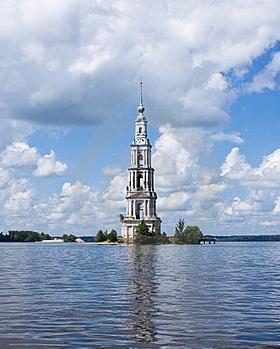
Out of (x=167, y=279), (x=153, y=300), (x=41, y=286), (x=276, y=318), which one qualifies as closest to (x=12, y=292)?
(x=41, y=286)

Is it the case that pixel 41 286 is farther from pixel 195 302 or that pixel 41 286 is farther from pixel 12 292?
pixel 195 302

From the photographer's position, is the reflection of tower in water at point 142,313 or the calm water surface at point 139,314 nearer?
the calm water surface at point 139,314

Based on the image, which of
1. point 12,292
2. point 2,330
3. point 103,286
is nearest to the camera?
point 2,330

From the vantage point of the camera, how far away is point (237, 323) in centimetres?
3316

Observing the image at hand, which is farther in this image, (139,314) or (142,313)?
(142,313)

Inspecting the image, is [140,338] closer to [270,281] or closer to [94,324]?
[94,324]

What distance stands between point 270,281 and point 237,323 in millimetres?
28600

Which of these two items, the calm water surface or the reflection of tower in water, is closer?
the calm water surface

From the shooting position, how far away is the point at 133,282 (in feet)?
194

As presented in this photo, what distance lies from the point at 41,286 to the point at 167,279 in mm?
12690

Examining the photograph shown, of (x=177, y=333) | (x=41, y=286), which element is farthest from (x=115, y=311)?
(x=41, y=286)

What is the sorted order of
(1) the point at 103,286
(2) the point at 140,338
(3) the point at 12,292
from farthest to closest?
1. (1) the point at 103,286
2. (3) the point at 12,292
3. (2) the point at 140,338

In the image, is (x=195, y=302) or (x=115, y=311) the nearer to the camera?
(x=115, y=311)

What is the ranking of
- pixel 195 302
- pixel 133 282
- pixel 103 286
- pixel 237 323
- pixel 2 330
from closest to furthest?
pixel 2 330 < pixel 237 323 < pixel 195 302 < pixel 103 286 < pixel 133 282
